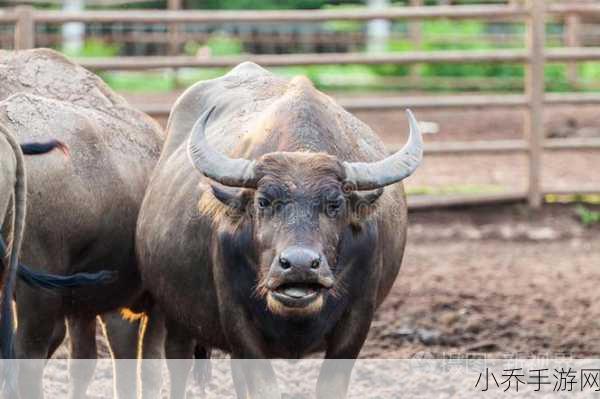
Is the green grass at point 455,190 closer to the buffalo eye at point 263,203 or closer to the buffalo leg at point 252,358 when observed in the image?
the buffalo leg at point 252,358

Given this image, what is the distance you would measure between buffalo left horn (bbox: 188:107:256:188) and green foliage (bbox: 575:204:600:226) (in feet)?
24.3

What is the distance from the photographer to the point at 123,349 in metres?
8.12

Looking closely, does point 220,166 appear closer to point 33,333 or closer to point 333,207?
point 333,207

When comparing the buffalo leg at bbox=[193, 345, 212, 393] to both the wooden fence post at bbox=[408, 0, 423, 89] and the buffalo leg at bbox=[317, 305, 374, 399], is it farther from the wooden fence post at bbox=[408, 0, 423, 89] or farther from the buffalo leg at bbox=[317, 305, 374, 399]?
the wooden fence post at bbox=[408, 0, 423, 89]

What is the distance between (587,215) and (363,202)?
735 cm

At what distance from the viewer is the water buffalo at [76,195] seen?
7.00 m

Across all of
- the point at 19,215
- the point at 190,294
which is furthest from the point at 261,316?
the point at 19,215

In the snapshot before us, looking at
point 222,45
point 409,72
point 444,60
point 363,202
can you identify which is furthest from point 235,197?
point 222,45

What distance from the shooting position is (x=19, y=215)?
627cm

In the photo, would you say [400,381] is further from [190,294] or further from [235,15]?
[235,15]

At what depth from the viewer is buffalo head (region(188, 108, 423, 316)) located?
5.91 m

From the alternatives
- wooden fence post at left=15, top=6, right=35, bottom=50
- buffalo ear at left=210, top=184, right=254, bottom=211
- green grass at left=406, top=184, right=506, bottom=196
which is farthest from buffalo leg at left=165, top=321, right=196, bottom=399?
green grass at left=406, top=184, right=506, bottom=196

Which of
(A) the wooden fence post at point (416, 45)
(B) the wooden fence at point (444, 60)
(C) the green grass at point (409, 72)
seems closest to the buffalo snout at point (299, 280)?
(B) the wooden fence at point (444, 60)

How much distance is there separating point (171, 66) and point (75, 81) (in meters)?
5.23
